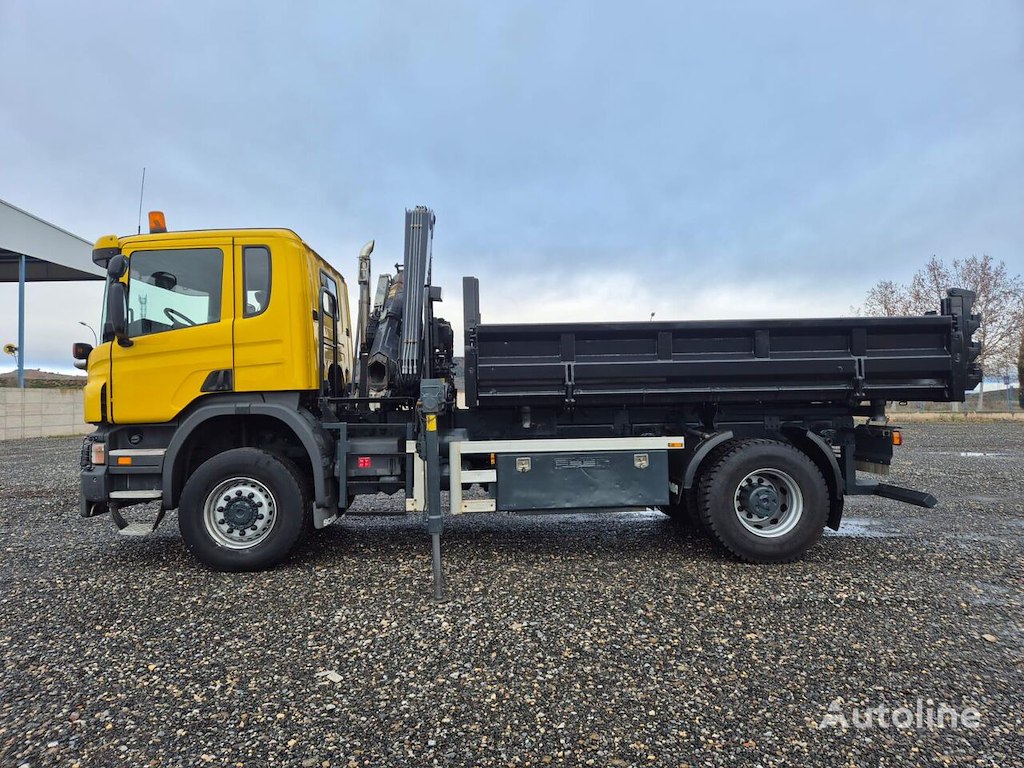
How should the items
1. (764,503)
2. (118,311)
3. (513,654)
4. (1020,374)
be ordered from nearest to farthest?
(513,654)
(118,311)
(764,503)
(1020,374)

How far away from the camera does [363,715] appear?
97.5 inches

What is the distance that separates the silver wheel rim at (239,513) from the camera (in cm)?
439

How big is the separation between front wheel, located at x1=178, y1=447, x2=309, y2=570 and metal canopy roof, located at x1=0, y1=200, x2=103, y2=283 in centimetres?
1684

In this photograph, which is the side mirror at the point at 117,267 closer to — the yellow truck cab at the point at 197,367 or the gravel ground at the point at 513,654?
the yellow truck cab at the point at 197,367

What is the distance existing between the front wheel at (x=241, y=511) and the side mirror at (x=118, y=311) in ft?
4.01

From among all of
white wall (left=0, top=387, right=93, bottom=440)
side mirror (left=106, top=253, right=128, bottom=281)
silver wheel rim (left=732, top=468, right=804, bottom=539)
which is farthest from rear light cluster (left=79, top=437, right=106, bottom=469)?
white wall (left=0, top=387, right=93, bottom=440)

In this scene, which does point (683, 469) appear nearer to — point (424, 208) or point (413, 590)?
point (413, 590)

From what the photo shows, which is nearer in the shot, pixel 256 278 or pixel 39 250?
pixel 256 278

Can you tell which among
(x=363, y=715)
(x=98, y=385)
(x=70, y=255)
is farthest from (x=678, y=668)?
(x=70, y=255)

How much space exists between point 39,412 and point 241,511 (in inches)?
764

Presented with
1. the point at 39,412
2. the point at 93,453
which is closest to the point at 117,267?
the point at 93,453

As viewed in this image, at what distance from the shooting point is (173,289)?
4.48m

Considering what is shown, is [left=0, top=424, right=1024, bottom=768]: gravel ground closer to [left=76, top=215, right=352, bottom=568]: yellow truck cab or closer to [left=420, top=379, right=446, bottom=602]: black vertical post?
[left=420, top=379, right=446, bottom=602]: black vertical post

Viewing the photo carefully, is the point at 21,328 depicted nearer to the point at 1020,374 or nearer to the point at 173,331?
the point at 173,331
